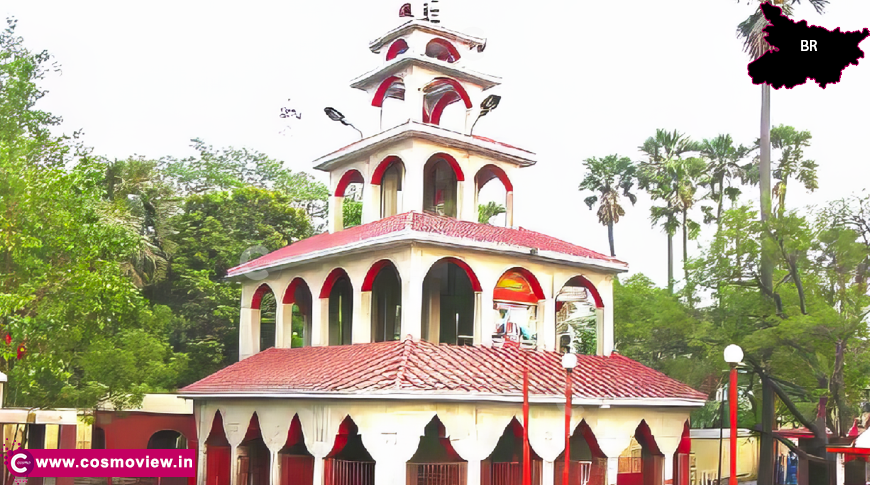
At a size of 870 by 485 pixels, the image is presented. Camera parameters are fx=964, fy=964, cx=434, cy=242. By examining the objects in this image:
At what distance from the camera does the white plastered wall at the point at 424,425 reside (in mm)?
19125

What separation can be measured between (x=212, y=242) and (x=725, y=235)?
2346 centimetres

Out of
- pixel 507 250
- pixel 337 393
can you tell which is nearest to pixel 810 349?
pixel 507 250

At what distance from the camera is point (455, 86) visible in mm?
26203

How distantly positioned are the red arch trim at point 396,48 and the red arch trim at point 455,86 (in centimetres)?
133

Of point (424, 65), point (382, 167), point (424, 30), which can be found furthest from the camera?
point (424, 30)

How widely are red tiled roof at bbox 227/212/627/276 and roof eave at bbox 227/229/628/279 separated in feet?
0.32

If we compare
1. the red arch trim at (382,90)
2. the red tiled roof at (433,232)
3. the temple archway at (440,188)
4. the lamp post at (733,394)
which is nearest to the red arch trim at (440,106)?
the red arch trim at (382,90)

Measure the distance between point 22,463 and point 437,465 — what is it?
11448 mm

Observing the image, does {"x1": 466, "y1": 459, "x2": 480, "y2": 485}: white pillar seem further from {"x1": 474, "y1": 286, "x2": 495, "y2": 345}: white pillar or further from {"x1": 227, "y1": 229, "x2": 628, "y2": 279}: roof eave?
{"x1": 227, "y1": 229, "x2": 628, "y2": 279}: roof eave

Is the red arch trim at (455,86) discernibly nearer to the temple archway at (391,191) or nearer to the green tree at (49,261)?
the temple archway at (391,191)

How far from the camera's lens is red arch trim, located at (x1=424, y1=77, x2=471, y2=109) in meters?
25.7

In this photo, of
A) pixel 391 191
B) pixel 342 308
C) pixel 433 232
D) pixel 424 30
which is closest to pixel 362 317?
pixel 433 232

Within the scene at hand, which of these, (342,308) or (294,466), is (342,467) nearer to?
(294,466)

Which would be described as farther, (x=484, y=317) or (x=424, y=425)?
(x=484, y=317)
